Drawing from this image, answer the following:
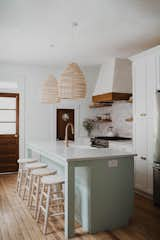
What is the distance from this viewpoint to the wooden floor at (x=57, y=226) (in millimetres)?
2846

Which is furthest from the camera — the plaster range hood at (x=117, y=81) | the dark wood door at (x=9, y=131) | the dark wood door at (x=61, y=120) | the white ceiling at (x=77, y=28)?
the dark wood door at (x=61, y=120)

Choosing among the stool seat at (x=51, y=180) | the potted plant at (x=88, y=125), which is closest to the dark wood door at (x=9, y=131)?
the potted plant at (x=88, y=125)

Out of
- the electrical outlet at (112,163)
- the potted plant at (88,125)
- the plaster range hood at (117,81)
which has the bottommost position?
the electrical outlet at (112,163)

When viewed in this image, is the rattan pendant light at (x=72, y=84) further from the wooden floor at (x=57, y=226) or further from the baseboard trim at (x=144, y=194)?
the baseboard trim at (x=144, y=194)

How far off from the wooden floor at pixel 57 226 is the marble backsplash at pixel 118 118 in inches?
90.0

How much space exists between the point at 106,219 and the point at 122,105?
3562 millimetres

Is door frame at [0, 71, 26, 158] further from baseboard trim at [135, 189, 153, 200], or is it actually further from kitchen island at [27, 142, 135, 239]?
kitchen island at [27, 142, 135, 239]

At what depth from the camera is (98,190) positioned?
2.98 m

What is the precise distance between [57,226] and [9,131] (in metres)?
3.70

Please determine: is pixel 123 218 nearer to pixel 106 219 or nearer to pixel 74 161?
pixel 106 219

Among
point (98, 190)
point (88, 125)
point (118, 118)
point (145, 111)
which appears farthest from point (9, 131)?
point (98, 190)

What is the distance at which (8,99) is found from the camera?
6.31 m

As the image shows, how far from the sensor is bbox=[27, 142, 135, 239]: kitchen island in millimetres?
2816

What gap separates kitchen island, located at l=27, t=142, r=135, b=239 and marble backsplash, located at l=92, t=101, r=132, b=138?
2822 millimetres
